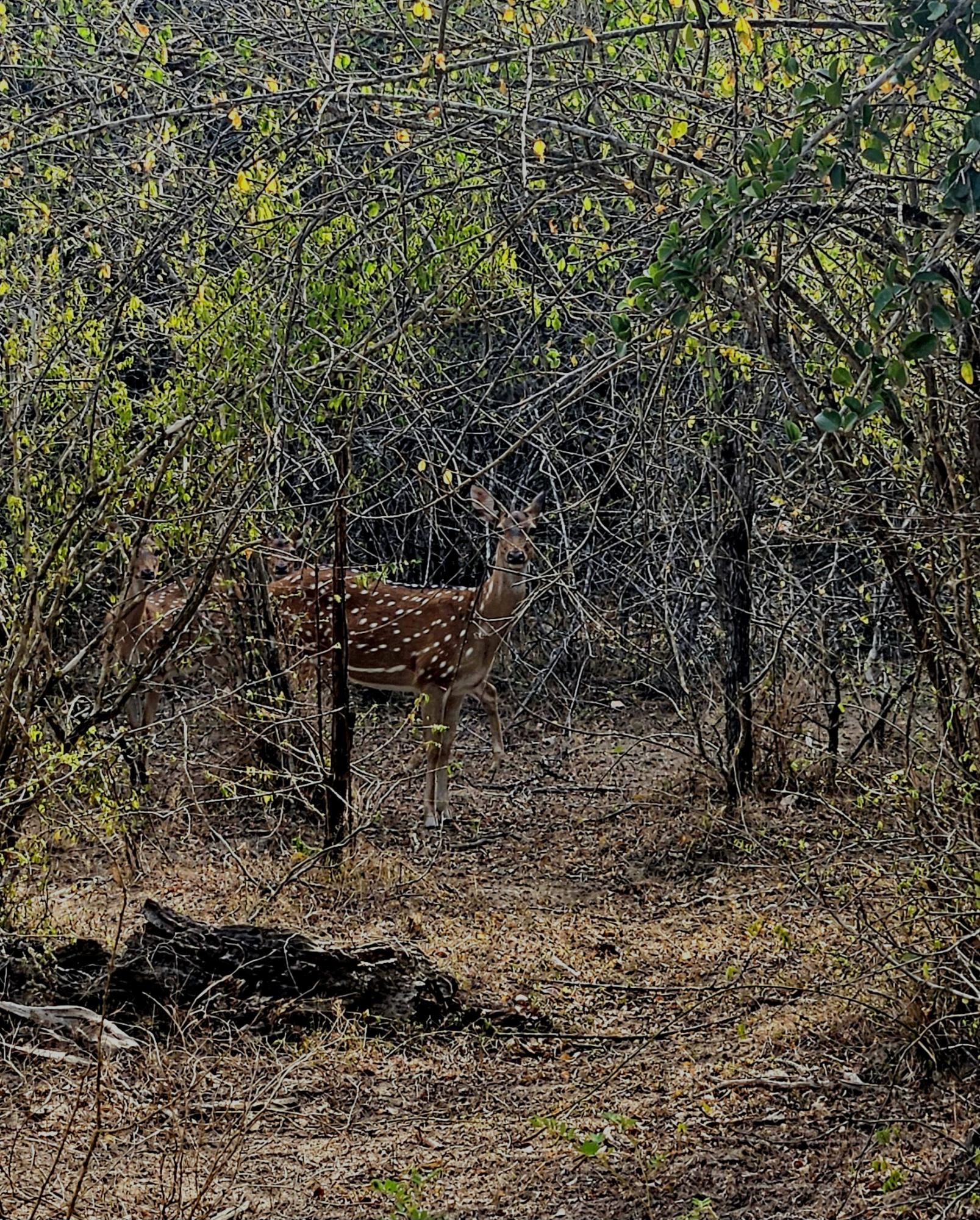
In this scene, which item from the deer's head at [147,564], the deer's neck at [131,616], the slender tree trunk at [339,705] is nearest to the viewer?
the deer's neck at [131,616]

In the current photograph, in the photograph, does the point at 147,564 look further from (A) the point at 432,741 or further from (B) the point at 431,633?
(A) the point at 432,741

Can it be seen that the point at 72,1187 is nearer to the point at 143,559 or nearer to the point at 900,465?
the point at 900,465

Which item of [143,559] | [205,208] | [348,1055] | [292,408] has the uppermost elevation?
[205,208]

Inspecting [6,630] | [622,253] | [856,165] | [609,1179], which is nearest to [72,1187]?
[609,1179]

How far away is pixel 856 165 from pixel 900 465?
1.00 metres

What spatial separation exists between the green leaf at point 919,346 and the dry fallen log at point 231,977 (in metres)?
3.39

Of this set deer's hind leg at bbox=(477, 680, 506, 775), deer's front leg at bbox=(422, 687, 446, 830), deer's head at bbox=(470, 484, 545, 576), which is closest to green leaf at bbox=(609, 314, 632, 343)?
deer's front leg at bbox=(422, 687, 446, 830)

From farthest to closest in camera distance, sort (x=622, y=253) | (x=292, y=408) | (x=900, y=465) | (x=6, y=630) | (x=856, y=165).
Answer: (x=622, y=253) → (x=292, y=408) → (x=6, y=630) → (x=900, y=465) → (x=856, y=165)

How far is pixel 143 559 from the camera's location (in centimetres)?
866

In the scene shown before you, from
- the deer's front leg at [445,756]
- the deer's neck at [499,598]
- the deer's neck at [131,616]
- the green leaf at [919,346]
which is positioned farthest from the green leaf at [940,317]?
the deer's neck at [499,598]

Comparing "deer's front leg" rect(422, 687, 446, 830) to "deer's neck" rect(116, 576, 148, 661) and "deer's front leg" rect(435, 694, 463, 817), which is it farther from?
"deer's neck" rect(116, 576, 148, 661)

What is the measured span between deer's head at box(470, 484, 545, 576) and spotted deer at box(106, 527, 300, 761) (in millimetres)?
1211

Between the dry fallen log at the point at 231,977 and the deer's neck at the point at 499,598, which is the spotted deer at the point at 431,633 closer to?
the deer's neck at the point at 499,598

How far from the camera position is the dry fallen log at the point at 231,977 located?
539cm
